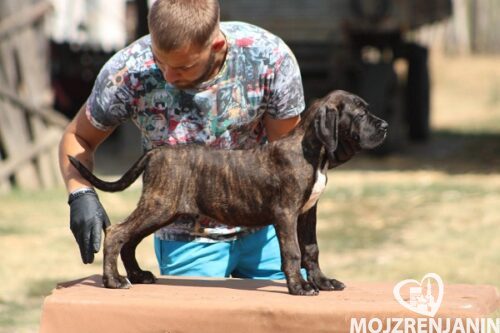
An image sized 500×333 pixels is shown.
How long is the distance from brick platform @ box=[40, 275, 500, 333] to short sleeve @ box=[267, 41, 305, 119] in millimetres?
790

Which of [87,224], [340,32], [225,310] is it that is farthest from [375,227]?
[225,310]

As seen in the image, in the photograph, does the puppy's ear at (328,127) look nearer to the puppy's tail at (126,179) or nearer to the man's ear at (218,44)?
the man's ear at (218,44)

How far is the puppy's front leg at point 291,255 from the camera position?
3.53 m

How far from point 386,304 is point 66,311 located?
40.4 inches

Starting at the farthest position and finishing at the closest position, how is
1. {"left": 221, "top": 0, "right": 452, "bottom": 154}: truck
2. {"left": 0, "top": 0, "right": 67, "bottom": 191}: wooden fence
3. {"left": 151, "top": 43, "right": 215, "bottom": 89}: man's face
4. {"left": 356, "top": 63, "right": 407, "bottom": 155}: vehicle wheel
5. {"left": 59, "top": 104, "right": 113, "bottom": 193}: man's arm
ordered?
{"left": 356, "top": 63, "right": 407, "bottom": 155}: vehicle wheel
{"left": 221, "top": 0, "right": 452, "bottom": 154}: truck
{"left": 0, "top": 0, "right": 67, "bottom": 191}: wooden fence
{"left": 59, "top": 104, "right": 113, "bottom": 193}: man's arm
{"left": 151, "top": 43, "right": 215, "bottom": 89}: man's face

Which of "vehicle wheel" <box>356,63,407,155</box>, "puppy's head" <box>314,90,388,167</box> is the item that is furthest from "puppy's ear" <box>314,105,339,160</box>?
"vehicle wheel" <box>356,63,407,155</box>

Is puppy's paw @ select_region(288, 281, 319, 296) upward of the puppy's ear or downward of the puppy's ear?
downward

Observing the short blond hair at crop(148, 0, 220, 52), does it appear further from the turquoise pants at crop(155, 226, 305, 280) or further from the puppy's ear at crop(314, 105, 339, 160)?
the turquoise pants at crop(155, 226, 305, 280)

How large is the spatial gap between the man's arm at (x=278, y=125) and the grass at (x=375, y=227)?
266 cm

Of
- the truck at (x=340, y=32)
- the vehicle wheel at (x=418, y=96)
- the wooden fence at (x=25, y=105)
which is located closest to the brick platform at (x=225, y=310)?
the wooden fence at (x=25, y=105)

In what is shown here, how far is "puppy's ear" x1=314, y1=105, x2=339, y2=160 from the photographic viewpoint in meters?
3.51

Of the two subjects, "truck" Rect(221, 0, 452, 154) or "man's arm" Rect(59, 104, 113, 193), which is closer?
"man's arm" Rect(59, 104, 113, 193)
